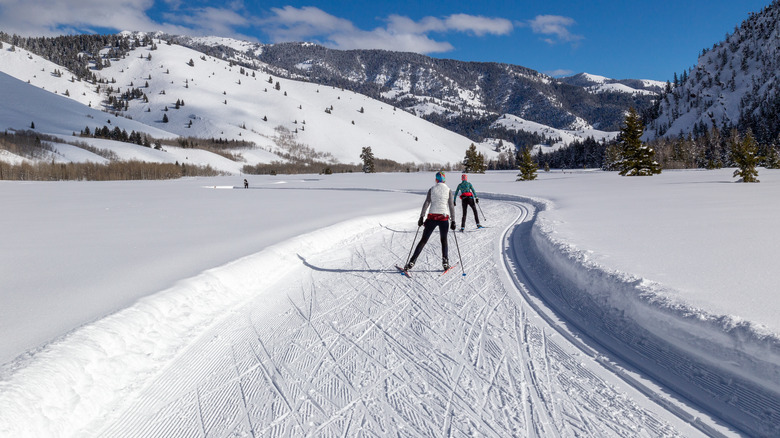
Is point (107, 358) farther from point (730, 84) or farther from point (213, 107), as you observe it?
point (730, 84)

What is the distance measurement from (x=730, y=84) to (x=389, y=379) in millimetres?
220725

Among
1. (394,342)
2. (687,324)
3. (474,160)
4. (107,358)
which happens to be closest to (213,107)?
(474,160)

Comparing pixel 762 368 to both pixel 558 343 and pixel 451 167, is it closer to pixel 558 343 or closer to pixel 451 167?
pixel 558 343

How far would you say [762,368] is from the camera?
3.36 meters

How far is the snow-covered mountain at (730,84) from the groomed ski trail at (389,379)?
6523 inches

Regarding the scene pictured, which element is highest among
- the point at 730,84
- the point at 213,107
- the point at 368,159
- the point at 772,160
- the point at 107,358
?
the point at 730,84

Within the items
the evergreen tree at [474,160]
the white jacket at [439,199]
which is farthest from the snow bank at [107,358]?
the evergreen tree at [474,160]

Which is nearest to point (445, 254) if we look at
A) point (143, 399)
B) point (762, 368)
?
point (762, 368)

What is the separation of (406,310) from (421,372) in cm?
183

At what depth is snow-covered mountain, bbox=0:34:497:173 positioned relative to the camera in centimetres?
10662

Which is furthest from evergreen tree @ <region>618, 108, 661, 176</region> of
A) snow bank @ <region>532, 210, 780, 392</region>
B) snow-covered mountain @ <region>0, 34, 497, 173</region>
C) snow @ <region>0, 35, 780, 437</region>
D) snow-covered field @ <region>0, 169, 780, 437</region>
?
snow-covered mountain @ <region>0, 34, 497, 173</region>

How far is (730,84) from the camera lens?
6245 inches

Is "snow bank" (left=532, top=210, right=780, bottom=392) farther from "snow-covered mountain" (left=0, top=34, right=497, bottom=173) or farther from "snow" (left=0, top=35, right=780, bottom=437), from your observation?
"snow-covered mountain" (left=0, top=34, right=497, bottom=173)

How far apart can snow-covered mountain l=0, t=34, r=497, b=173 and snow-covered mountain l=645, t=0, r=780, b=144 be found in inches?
3717
